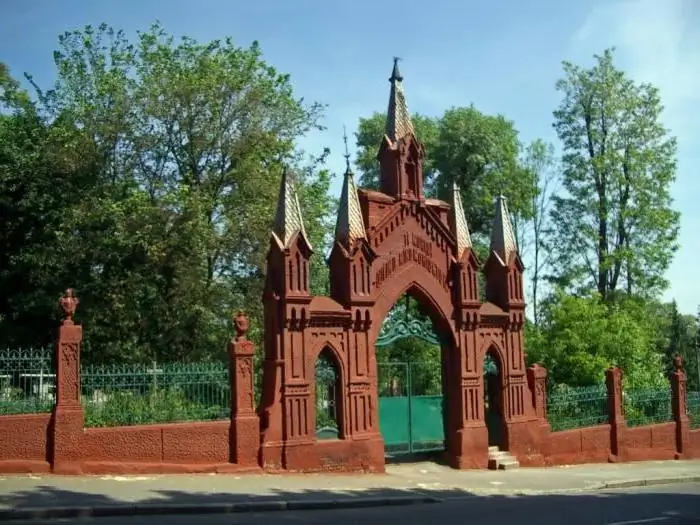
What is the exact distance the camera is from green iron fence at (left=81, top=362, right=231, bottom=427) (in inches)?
609

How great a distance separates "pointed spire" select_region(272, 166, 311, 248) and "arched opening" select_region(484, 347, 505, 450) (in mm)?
6307

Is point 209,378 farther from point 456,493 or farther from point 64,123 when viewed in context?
point 64,123

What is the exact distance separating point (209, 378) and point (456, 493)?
17.7 feet

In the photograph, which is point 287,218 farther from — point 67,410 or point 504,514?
point 504,514

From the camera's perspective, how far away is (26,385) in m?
15.0

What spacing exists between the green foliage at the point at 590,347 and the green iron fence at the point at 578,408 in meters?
5.52

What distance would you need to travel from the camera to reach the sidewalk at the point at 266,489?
12.3 metres

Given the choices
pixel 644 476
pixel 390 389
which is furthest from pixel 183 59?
pixel 644 476

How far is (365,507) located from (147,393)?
4664 mm

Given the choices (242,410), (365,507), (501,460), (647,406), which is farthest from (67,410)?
(647,406)

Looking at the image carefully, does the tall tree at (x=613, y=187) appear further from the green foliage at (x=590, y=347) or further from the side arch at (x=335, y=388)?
the side arch at (x=335, y=388)

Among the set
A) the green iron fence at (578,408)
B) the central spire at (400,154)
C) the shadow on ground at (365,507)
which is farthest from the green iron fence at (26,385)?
the green iron fence at (578,408)

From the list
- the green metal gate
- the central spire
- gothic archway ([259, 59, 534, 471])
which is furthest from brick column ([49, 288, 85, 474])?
the central spire

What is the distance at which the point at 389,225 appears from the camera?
19125 mm
